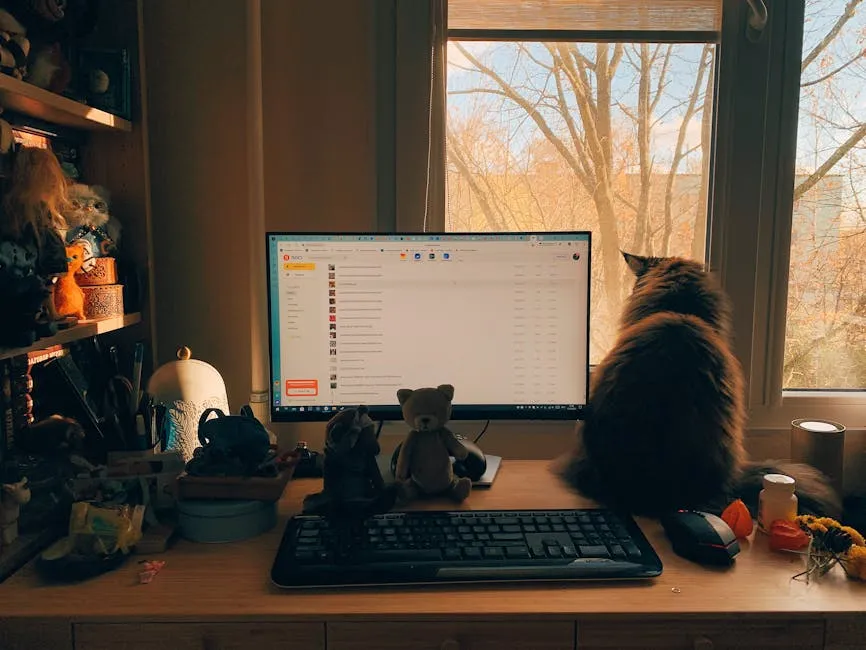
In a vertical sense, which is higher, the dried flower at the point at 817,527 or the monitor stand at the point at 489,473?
the dried flower at the point at 817,527

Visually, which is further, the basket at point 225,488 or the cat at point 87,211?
the cat at point 87,211

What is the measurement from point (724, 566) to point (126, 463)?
2.75 ft

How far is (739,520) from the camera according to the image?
1.01 metres

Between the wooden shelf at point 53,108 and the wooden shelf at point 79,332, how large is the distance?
32 cm

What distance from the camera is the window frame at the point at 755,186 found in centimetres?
137

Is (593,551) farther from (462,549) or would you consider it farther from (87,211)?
(87,211)

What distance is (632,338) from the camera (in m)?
1.14

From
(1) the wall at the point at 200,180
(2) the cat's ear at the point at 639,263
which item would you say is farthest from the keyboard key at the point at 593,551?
(1) the wall at the point at 200,180

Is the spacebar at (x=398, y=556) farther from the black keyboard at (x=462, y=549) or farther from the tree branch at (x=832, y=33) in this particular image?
the tree branch at (x=832, y=33)

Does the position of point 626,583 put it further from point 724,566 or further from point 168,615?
point 168,615

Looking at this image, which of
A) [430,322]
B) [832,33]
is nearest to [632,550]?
[430,322]

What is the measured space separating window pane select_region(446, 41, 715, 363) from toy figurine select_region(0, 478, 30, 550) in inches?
34.3

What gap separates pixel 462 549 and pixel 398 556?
0.27 feet

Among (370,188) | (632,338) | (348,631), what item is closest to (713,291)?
(632,338)
